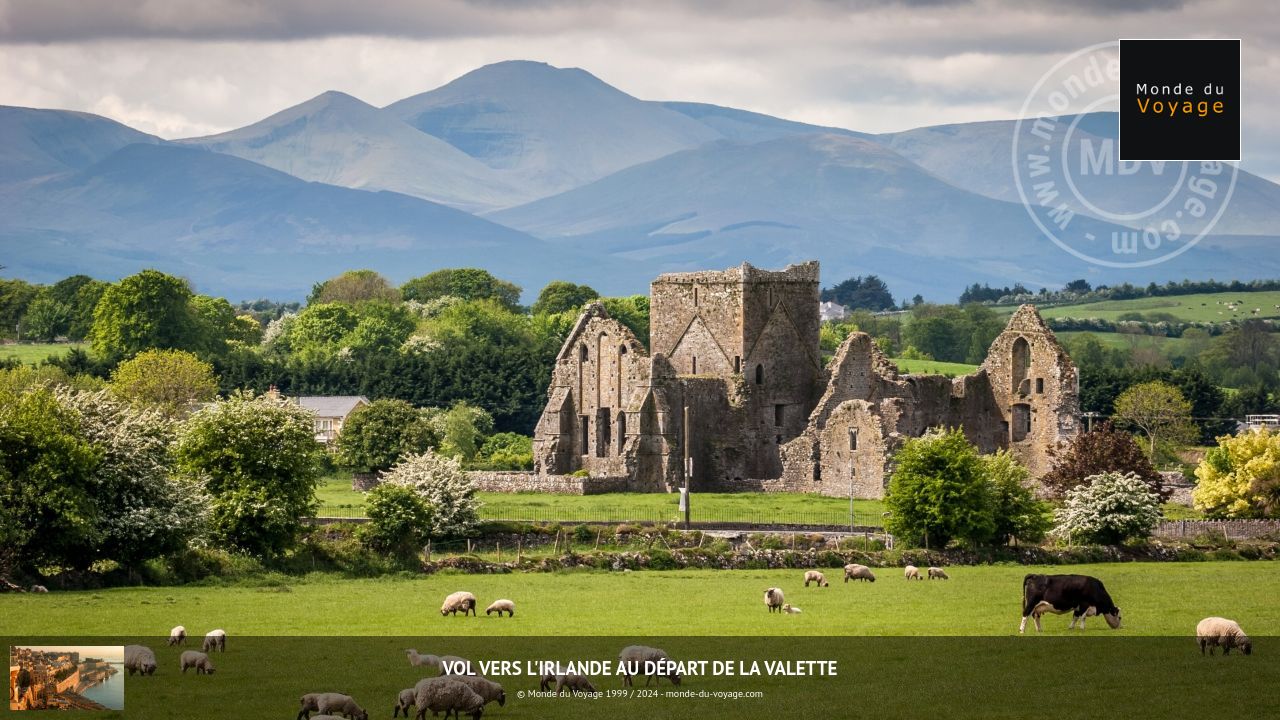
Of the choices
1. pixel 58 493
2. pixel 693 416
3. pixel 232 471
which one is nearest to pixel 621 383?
pixel 693 416

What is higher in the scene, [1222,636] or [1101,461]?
[1101,461]

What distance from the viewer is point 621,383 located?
292 ft

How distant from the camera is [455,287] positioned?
192125mm

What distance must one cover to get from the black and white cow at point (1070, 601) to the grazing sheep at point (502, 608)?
38.4 feet

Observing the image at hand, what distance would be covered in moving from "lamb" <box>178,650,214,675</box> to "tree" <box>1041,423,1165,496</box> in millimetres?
43116

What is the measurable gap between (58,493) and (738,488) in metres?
40.1

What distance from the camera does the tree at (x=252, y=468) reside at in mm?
56938

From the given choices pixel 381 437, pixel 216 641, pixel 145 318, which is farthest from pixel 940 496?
pixel 145 318

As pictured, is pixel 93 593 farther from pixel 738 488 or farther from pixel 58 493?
pixel 738 488

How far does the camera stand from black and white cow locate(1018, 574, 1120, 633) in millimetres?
42500

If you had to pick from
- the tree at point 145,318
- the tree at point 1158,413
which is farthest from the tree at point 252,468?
the tree at point 145,318

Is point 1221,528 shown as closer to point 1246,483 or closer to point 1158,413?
point 1246,483

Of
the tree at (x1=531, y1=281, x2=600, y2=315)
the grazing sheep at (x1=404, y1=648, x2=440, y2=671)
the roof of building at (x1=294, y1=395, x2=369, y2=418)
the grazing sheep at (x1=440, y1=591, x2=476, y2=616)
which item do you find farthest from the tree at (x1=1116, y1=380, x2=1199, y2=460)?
the grazing sheep at (x1=404, y1=648, x2=440, y2=671)

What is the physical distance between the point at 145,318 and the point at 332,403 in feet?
63.1
